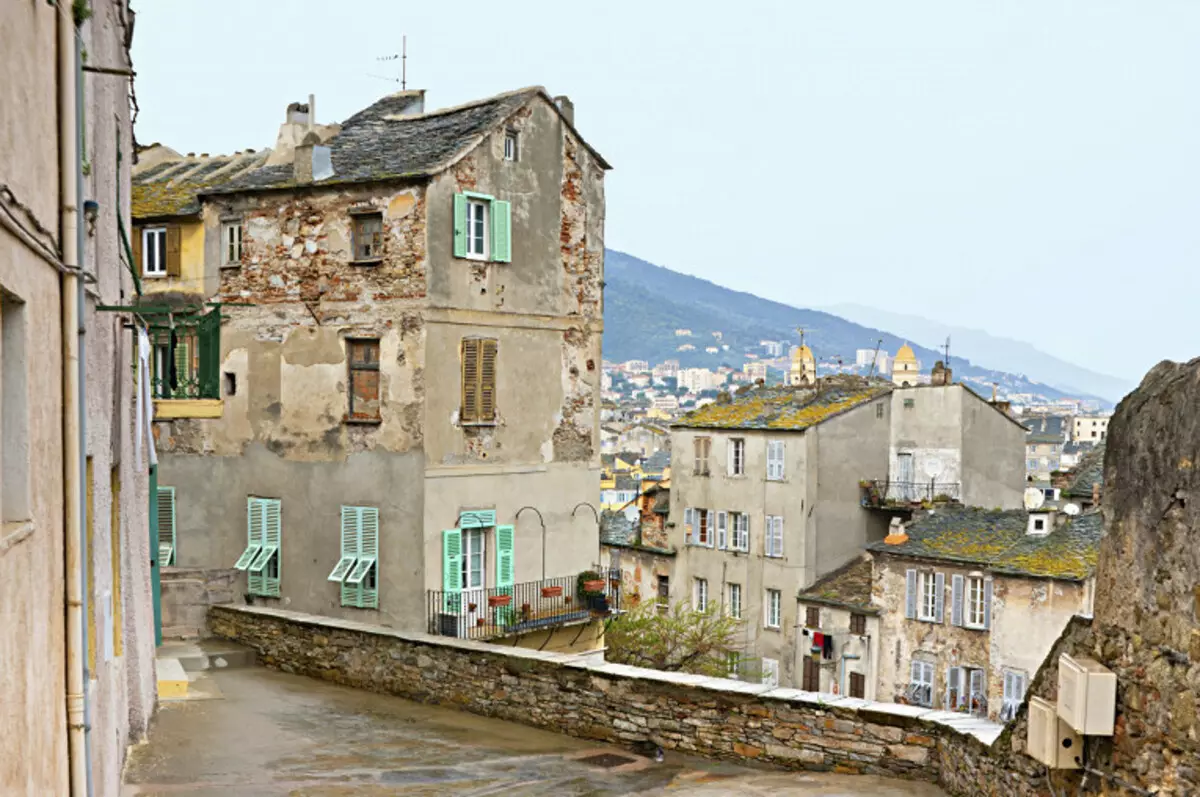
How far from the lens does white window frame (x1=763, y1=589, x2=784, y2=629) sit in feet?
172

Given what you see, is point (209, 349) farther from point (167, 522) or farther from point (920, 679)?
point (920, 679)

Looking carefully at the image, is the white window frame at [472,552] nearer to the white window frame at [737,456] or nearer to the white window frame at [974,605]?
the white window frame at [974,605]

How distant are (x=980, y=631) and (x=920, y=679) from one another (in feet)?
11.5

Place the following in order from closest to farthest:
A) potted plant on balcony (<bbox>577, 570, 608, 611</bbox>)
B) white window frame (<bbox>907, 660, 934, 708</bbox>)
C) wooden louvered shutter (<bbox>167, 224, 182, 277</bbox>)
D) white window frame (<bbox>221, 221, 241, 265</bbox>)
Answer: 1. white window frame (<bbox>221, 221, 241, 265</bbox>)
2. potted plant on balcony (<bbox>577, 570, 608, 611</bbox>)
3. wooden louvered shutter (<bbox>167, 224, 182, 277</bbox>)
4. white window frame (<bbox>907, 660, 934, 708</bbox>)

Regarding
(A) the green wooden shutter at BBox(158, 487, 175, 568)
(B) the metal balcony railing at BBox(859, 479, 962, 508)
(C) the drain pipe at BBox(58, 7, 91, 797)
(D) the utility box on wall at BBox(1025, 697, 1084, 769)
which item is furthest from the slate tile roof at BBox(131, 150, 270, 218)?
(B) the metal balcony railing at BBox(859, 479, 962, 508)

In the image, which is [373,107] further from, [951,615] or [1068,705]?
[951,615]

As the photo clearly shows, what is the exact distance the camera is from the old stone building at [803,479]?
170 ft

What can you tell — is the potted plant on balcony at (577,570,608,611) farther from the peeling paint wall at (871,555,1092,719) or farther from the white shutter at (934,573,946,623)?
the white shutter at (934,573,946,623)

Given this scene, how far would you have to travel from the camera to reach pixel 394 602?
21484 millimetres

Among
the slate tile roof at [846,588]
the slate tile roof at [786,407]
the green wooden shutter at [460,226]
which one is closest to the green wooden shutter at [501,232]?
the green wooden shutter at [460,226]

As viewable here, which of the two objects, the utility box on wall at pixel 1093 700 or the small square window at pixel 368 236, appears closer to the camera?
the utility box on wall at pixel 1093 700

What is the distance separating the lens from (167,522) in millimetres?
23297

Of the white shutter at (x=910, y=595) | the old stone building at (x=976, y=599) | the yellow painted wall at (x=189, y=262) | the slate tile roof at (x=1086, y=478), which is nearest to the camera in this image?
the yellow painted wall at (x=189, y=262)

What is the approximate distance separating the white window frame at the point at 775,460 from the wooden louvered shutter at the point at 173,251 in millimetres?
31885
